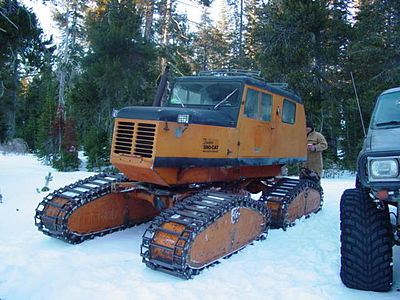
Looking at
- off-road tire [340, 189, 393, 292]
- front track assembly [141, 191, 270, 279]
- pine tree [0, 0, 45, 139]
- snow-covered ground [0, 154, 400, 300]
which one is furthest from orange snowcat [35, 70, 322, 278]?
pine tree [0, 0, 45, 139]

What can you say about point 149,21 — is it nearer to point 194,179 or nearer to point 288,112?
point 288,112

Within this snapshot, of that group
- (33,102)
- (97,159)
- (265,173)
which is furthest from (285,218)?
(33,102)

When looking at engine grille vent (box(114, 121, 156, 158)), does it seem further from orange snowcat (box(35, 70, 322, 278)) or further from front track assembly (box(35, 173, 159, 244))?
front track assembly (box(35, 173, 159, 244))

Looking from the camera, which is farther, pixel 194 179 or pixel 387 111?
pixel 194 179

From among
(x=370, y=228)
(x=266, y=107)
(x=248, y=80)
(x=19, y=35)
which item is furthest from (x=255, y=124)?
(x=19, y=35)

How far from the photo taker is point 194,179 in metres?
5.81

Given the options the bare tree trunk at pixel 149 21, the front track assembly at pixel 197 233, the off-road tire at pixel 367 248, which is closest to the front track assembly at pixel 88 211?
the front track assembly at pixel 197 233

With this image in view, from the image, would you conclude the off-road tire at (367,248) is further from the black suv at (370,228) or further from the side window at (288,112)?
the side window at (288,112)

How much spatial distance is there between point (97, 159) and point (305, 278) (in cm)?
1427

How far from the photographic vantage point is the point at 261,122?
6.47 meters

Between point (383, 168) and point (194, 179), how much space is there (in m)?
2.98

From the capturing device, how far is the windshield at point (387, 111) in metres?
4.73

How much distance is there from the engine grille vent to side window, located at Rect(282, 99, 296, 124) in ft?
10.4

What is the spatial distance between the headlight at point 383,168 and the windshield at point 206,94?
286 cm
